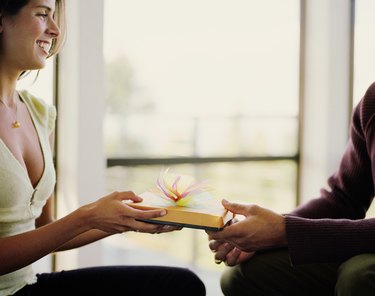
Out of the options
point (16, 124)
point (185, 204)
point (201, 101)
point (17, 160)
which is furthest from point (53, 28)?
point (201, 101)

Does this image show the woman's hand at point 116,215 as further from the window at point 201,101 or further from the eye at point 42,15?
the window at point 201,101

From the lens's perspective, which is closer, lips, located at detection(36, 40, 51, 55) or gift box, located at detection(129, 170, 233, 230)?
gift box, located at detection(129, 170, 233, 230)

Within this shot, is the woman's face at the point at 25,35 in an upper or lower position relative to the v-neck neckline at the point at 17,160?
upper

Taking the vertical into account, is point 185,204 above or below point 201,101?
below

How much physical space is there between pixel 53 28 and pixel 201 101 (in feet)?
4.76

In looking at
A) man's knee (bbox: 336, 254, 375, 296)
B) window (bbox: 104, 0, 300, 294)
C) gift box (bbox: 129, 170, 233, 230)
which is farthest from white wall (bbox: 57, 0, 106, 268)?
man's knee (bbox: 336, 254, 375, 296)

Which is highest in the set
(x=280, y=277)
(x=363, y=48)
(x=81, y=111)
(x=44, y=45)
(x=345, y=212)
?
(x=363, y=48)

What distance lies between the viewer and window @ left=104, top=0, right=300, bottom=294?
263cm

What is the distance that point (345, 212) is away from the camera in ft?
5.40

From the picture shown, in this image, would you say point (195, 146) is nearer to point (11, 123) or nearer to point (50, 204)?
point (50, 204)

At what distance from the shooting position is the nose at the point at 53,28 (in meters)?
1.53

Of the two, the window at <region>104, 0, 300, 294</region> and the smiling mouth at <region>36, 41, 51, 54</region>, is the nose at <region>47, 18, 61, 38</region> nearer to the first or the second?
the smiling mouth at <region>36, 41, 51, 54</region>

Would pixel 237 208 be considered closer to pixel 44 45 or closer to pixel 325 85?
pixel 44 45

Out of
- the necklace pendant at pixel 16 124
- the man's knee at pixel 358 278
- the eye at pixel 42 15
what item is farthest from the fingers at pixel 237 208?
the eye at pixel 42 15
